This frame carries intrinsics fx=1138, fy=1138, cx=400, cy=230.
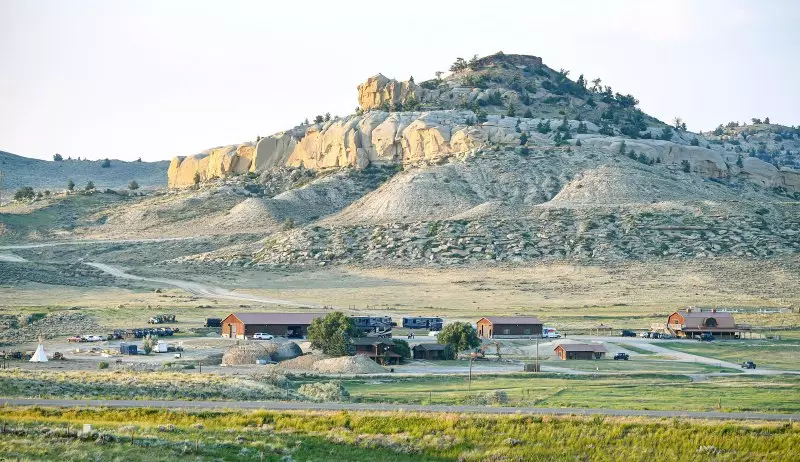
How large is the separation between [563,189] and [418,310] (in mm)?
53942

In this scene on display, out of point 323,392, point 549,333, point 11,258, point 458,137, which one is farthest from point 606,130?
point 323,392

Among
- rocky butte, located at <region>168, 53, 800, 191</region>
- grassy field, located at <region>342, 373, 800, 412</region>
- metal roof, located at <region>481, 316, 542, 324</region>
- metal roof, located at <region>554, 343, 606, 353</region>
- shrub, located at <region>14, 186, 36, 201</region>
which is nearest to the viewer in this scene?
grassy field, located at <region>342, 373, 800, 412</region>

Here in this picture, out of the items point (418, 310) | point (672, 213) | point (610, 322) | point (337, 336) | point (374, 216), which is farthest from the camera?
point (374, 216)

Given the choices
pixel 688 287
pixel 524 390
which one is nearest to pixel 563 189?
pixel 688 287

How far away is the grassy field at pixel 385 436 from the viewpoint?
36.0 meters

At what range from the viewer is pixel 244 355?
70625 mm

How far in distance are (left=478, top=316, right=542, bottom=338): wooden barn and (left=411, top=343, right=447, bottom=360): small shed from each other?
11299 mm

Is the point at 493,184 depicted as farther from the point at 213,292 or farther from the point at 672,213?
the point at 213,292

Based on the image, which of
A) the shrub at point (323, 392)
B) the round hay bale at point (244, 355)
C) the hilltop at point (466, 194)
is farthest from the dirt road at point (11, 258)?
the shrub at point (323, 392)

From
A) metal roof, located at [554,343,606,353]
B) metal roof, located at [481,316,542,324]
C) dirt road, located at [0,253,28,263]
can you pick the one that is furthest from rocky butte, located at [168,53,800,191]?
metal roof, located at [554,343,606,353]

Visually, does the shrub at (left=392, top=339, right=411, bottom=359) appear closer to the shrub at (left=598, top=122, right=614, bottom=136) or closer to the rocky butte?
the rocky butte

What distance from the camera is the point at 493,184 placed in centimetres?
15662

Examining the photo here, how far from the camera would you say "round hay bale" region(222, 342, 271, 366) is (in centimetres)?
7000

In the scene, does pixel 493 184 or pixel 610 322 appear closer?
pixel 610 322
